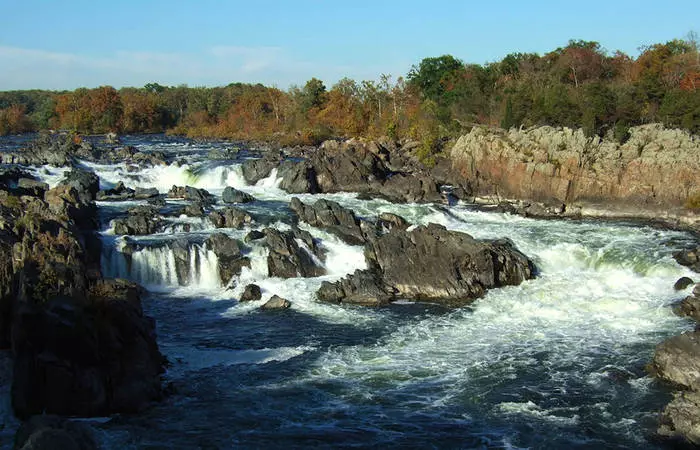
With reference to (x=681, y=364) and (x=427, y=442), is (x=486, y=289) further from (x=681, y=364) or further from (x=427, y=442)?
(x=427, y=442)

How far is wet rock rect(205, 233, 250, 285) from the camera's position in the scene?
3008 centimetres

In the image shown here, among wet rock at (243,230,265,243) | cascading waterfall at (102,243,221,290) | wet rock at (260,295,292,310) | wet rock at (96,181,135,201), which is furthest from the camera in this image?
wet rock at (96,181,135,201)

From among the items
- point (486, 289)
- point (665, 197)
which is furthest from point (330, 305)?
point (665, 197)

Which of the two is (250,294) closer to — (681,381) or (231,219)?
(231,219)

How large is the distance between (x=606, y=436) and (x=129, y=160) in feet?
154

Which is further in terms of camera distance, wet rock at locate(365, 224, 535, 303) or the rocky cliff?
the rocky cliff

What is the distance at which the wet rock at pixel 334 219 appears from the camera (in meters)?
33.8

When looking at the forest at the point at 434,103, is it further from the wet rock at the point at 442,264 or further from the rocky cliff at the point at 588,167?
the wet rock at the point at 442,264

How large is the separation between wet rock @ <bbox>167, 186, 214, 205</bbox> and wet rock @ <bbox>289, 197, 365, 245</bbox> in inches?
310

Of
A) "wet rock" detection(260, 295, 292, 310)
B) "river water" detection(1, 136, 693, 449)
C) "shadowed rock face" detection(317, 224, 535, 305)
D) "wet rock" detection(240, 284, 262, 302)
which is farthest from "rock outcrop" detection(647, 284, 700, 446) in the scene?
"wet rock" detection(240, 284, 262, 302)

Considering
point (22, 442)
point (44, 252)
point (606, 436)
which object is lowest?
point (606, 436)

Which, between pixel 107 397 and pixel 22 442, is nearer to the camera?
pixel 22 442

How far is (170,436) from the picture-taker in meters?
16.1

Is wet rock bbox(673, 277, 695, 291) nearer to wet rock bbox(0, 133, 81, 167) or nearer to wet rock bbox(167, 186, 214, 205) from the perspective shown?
wet rock bbox(167, 186, 214, 205)
